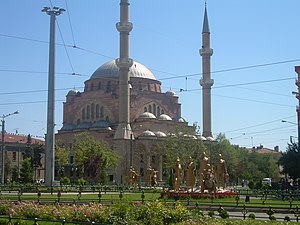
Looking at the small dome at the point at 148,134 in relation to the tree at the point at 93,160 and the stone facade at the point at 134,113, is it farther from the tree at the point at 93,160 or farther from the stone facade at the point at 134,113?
the tree at the point at 93,160

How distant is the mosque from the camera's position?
67.0 meters

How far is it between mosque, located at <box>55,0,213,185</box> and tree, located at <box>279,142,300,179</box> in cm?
1833

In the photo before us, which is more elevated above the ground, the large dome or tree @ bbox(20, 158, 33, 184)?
the large dome

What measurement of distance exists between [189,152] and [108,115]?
91.2 ft

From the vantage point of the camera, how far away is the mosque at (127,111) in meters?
67.0

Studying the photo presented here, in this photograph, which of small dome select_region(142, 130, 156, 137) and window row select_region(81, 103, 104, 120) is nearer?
small dome select_region(142, 130, 156, 137)

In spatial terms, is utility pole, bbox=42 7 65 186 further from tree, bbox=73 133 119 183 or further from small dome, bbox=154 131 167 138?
small dome, bbox=154 131 167 138

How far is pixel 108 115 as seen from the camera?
271 ft

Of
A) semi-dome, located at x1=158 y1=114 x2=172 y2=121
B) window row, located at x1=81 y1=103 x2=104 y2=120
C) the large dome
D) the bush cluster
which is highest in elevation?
the large dome

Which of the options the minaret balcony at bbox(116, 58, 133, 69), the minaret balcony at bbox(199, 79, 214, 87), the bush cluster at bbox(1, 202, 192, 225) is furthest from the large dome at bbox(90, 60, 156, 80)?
the bush cluster at bbox(1, 202, 192, 225)

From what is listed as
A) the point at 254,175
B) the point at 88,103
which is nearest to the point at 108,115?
the point at 88,103

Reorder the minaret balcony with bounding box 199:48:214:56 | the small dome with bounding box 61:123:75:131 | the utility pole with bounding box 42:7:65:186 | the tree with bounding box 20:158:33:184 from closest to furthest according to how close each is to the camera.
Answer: the utility pole with bounding box 42:7:65:186
the tree with bounding box 20:158:33:184
the minaret balcony with bounding box 199:48:214:56
the small dome with bounding box 61:123:75:131

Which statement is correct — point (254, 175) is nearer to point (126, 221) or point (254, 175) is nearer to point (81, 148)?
point (81, 148)

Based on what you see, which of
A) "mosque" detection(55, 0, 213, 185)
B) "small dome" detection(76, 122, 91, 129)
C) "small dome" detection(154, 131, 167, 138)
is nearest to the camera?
"mosque" detection(55, 0, 213, 185)
